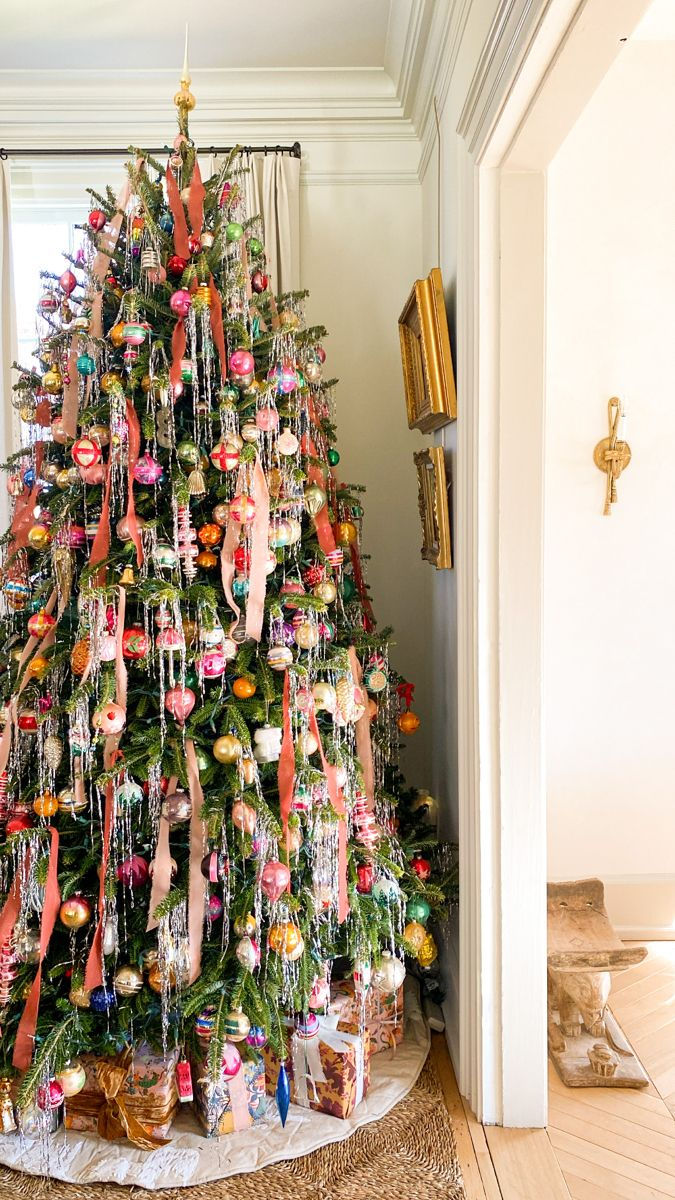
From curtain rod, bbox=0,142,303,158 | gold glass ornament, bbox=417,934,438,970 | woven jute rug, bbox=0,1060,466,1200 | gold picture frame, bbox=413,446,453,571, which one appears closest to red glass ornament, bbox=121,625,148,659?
gold picture frame, bbox=413,446,453,571

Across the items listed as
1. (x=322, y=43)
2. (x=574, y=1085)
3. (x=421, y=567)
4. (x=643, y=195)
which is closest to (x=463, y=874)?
(x=574, y=1085)

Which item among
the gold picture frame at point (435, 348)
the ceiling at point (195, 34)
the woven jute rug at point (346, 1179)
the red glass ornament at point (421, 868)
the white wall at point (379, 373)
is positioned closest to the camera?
the woven jute rug at point (346, 1179)

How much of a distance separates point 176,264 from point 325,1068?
75.0 inches

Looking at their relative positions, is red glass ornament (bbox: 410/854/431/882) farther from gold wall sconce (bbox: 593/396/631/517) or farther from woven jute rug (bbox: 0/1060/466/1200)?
gold wall sconce (bbox: 593/396/631/517)

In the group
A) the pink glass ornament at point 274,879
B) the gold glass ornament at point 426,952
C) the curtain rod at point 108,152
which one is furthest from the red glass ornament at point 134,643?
the curtain rod at point 108,152

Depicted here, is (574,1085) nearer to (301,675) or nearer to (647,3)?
(301,675)

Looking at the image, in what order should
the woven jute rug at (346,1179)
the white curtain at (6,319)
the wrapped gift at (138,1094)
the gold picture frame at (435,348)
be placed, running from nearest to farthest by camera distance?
1. the woven jute rug at (346,1179)
2. the wrapped gift at (138,1094)
3. the gold picture frame at (435,348)
4. the white curtain at (6,319)

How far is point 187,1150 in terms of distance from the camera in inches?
72.3

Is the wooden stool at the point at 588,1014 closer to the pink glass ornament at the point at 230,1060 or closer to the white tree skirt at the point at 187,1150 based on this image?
the white tree skirt at the point at 187,1150

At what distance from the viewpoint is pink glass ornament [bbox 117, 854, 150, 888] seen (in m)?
1.81

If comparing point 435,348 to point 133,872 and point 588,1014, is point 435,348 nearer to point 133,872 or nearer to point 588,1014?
point 133,872

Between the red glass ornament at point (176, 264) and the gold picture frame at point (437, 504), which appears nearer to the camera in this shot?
the red glass ornament at point (176, 264)

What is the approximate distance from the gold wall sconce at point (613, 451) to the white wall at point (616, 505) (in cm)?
3

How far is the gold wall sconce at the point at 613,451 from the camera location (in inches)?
102
